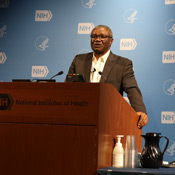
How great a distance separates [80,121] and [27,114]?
10.0 inches

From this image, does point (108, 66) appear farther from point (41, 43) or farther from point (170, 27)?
point (41, 43)

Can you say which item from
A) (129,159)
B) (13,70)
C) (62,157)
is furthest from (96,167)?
(13,70)

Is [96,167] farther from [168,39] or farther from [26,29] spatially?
[26,29]

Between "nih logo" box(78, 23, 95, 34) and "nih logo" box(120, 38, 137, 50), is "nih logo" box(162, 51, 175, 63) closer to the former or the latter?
"nih logo" box(120, 38, 137, 50)

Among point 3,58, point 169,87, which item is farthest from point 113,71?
point 3,58

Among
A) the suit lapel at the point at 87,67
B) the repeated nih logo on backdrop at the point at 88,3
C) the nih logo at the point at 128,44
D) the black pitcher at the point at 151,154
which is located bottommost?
the black pitcher at the point at 151,154

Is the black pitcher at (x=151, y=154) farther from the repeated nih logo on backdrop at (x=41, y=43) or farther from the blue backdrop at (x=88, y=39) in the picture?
the repeated nih logo on backdrop at (x=41, y=43)

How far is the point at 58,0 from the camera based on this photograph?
4.49 meters

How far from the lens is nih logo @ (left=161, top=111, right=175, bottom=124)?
12.8 feet

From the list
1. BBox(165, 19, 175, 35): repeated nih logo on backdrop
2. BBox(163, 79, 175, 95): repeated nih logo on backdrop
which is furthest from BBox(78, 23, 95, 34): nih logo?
BBox(163, 79, 175, 95): repeated nih logo on backdrop

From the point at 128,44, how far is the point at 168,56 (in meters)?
0.48

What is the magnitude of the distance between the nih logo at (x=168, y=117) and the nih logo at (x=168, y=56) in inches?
22.9

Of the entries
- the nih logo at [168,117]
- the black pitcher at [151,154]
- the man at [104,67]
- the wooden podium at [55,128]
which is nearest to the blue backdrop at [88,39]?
the nih logo at [168,117]

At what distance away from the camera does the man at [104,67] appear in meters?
3.10
